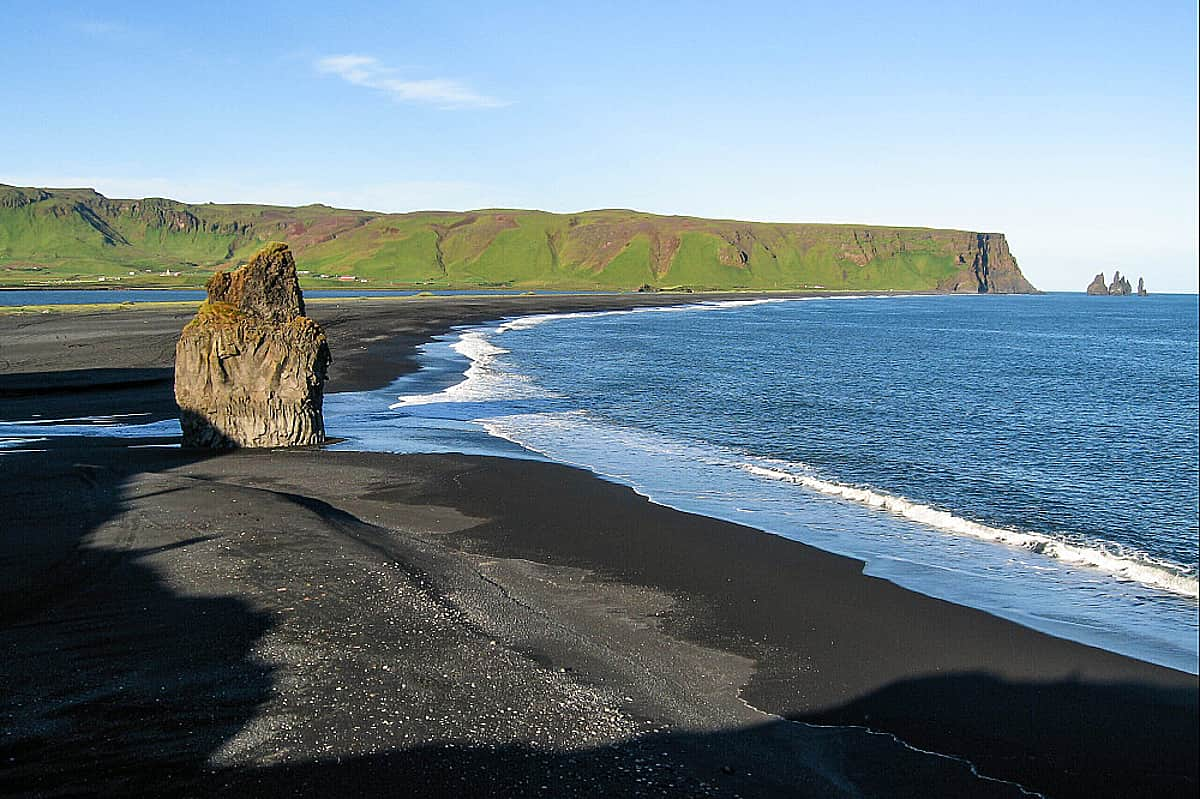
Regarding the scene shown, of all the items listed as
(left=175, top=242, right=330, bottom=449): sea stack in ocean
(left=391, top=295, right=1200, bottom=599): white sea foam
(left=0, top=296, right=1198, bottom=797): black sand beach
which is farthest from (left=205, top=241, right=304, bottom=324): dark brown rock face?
(left=0, top=296, right=1198, bottom=797): black sand beach

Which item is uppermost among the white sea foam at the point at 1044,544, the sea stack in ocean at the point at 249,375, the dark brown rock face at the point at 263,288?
the dark brown rock face at the point at 263,288

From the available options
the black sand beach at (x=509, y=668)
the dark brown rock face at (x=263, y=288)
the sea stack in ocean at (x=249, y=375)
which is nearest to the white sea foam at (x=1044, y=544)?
the black sand beach at (x=509, y=668)

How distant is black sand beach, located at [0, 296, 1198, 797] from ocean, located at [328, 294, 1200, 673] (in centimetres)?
203

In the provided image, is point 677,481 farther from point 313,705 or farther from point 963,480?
point 313,705

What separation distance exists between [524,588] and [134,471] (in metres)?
11.5

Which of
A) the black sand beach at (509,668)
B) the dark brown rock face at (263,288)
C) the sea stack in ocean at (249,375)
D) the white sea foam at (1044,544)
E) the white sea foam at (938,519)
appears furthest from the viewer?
the dark brown rock face at (263,288)

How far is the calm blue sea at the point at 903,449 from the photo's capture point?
1447 centimetres

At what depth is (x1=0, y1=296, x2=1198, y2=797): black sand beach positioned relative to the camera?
7.73 meters

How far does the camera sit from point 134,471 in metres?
20.0

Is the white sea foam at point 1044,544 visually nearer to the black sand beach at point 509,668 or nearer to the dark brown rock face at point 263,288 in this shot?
the black sand beach at point 509,668

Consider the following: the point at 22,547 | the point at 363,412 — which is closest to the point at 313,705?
the point at 22,547

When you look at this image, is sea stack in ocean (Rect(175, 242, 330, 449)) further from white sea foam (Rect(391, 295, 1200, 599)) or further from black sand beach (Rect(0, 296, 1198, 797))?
black sand beach (Rect(0, 296, 1198, 797))

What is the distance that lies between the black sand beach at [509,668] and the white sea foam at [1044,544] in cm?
374

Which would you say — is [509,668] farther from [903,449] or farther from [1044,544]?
[903,449]
